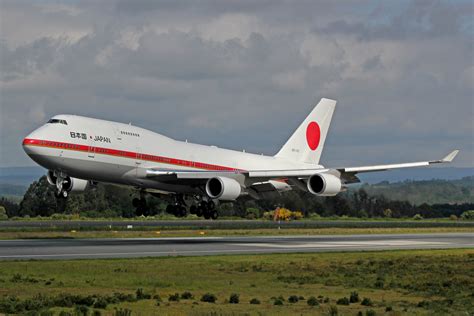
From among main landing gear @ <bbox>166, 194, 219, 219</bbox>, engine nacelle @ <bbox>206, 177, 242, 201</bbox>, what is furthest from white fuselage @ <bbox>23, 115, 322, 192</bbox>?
engine nacelle @ <bbox>206, 177, 242, 201</bbox>

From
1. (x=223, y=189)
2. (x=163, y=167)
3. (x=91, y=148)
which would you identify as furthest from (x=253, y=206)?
(x=91, y=148)

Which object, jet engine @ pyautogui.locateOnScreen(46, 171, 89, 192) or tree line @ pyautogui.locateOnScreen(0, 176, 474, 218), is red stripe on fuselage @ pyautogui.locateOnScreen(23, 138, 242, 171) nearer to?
jet engine @ pyautogui.locateOnScreen(46, 171, 89, 192)

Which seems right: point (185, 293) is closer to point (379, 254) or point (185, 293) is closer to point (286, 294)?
point (286, 294)

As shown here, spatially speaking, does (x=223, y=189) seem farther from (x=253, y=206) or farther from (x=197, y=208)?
(x=253, y=206)

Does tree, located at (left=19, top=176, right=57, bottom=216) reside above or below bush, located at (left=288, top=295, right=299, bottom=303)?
above

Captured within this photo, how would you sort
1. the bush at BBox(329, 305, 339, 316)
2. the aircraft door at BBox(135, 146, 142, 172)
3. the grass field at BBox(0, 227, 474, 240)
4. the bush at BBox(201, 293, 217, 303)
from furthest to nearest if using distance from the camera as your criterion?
the grass field at BBox(0, 227, 474, 240), the aircraft door at BBox(135, 146, 142, 172), the bush at BBox(201, 293, 217, 303), the bush at BBox(329, 305, 339, 316)

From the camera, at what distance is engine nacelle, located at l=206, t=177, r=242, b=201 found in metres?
Answer: 67.2

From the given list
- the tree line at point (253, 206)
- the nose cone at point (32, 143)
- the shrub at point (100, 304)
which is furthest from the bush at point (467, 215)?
the shrub at point (100, 304)

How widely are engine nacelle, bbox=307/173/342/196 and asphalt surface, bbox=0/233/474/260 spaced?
151 inches

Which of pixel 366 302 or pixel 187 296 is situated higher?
pixel 187 296

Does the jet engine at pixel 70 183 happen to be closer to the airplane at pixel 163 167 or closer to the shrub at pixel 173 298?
the airplane at pixel 163 167

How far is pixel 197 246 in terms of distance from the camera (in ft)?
202

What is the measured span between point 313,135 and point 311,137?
42 centimetres

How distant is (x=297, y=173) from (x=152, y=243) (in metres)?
12.9
